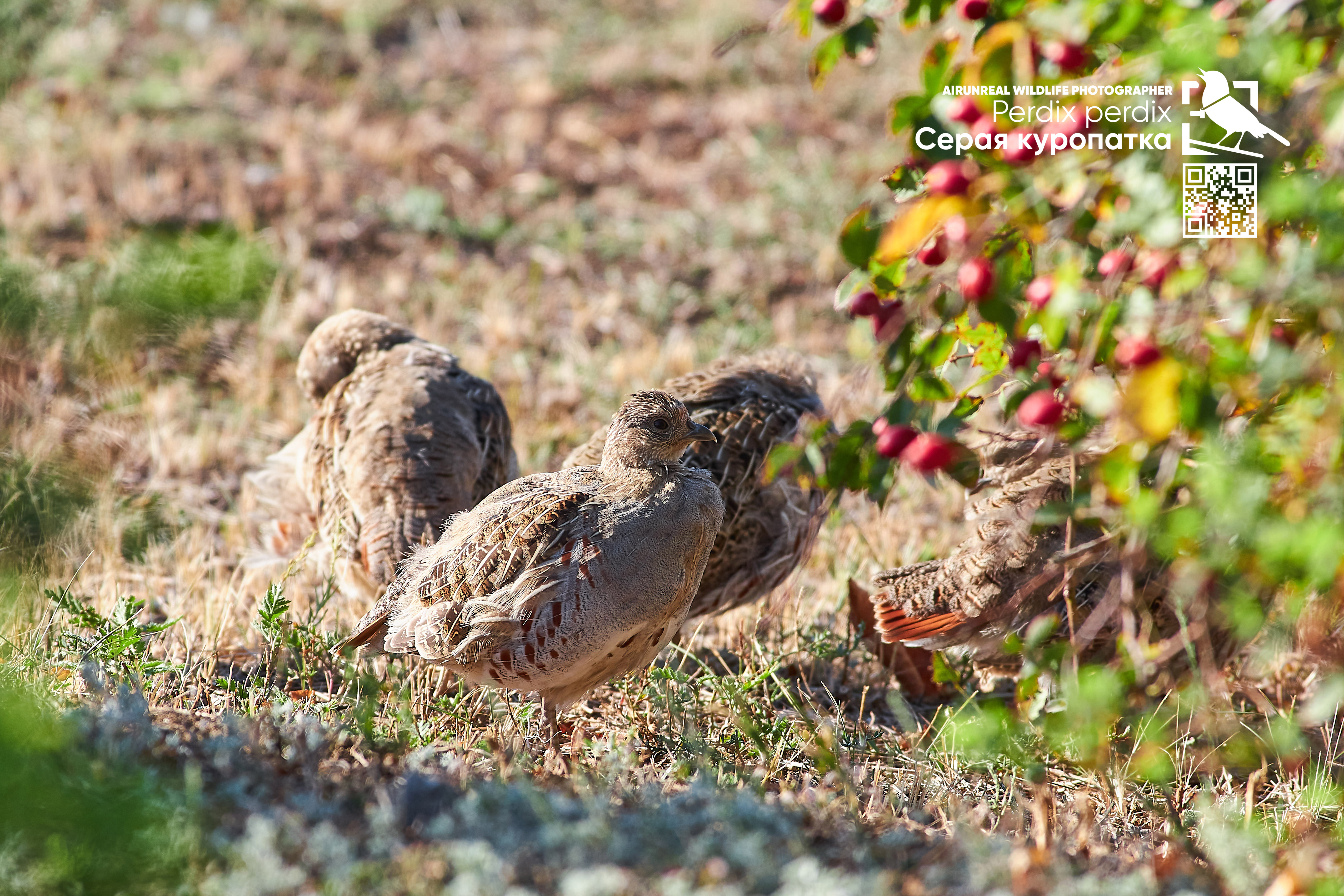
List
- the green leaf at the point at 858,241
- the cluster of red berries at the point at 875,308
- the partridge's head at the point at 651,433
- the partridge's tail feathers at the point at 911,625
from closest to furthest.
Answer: the green leaf at the point at 858,241 → the cluster of red berries at the point at 875,308 → the partridge's head at the point at 651,433 → the partridge's tail feathers at the point at 911,625

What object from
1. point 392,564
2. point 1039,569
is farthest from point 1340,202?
point 392,564

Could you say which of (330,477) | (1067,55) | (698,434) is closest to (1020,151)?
(1067,55)

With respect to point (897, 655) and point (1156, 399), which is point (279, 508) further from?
point (1156, 399)

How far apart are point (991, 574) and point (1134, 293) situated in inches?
76.4

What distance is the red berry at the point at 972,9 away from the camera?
117 inches

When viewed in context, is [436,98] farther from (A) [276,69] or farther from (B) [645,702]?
(B) [645,702]

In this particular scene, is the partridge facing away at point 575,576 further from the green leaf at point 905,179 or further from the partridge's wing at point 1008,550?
the green leaf at point 905,179

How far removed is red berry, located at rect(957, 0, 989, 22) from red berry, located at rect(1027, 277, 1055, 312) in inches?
31.0

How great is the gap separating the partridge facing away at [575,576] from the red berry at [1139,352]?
1814 mm

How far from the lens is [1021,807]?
12.0ft

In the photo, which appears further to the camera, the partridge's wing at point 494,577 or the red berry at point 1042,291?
the partridge's wing at point 494,577

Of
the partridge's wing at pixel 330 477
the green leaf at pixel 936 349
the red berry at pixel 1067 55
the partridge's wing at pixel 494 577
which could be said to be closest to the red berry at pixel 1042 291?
the green leaf at pixel 936 349

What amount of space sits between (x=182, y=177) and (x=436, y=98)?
3311 mm

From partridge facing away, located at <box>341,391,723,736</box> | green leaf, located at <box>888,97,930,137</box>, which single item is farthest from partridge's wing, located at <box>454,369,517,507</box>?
green leaf, located at <box>888,97,930,137</box>
